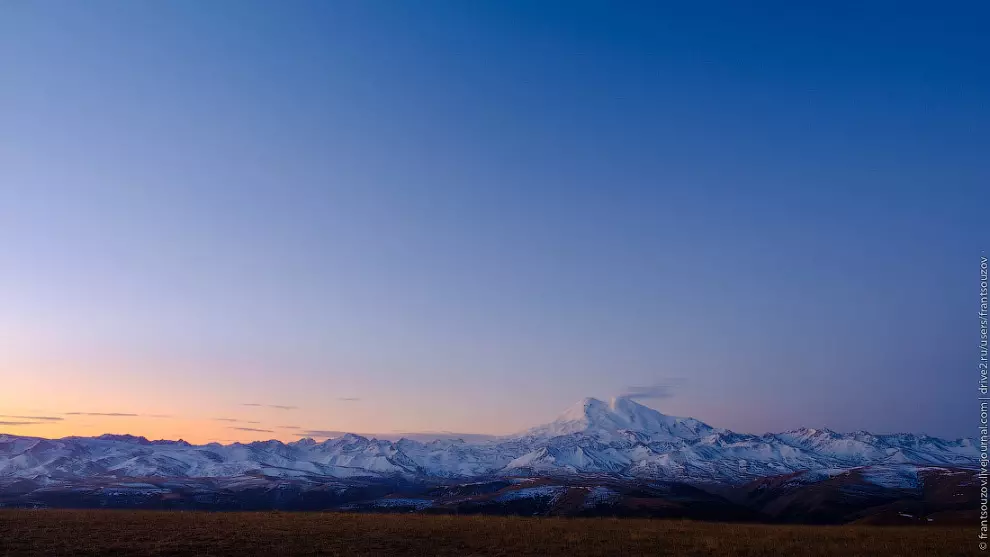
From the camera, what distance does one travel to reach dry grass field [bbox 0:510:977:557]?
30.9 m

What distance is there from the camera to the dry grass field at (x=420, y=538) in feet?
101

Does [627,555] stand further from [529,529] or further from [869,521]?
[869,521]

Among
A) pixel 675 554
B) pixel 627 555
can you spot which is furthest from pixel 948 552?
pixel 627 555

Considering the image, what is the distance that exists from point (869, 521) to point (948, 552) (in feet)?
308

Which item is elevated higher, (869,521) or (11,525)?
(11,525)

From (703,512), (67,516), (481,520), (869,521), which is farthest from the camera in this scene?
(703,512)

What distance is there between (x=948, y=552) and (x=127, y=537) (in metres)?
40.8

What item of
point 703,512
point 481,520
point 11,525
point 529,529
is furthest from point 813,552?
point 703,512

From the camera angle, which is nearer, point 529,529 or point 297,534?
point 297,534

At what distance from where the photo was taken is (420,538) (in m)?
35.6

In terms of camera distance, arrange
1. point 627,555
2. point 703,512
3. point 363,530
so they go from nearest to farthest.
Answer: point 627,555
point 363,530
point 703,512

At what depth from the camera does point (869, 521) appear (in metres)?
110

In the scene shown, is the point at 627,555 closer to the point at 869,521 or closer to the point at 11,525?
the point at 11,525

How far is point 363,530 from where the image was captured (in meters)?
37.9
